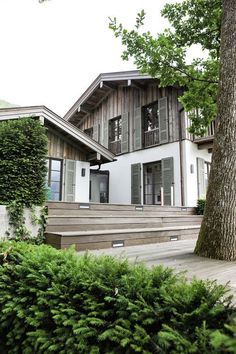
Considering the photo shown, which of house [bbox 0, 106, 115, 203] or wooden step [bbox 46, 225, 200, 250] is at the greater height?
house [bbox 0, 106, 115, 203]

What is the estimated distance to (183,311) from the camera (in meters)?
1.22

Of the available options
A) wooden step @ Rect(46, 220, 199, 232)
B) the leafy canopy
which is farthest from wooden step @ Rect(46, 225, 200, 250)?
the leafy canopy

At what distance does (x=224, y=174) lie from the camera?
3.59 metres

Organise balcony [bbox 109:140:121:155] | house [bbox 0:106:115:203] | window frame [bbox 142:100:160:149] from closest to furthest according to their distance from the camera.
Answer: house [bbox 0:106:115:203]
window frame [bbox 142:100:160:149]
balcony [bbox 109:140:121:155]

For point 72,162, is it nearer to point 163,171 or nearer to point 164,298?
point 163,171

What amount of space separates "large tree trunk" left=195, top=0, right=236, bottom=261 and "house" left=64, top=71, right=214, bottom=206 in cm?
588

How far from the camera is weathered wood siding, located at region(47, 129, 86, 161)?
8523 millimetres

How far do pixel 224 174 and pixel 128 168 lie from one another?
8.33m

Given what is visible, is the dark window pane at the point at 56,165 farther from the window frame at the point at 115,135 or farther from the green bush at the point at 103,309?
the green bush at the point at 103,309

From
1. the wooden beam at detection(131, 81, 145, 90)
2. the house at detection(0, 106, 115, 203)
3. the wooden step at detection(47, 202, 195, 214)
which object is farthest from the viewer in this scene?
the wooden beam at detection(131, 81, 145, 90)

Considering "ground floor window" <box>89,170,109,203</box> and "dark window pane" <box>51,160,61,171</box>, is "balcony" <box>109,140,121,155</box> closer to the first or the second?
"ground floor window" <box>89,170,109,203</box>

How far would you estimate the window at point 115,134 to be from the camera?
12.8 meters

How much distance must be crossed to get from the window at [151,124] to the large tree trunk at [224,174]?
703 cm

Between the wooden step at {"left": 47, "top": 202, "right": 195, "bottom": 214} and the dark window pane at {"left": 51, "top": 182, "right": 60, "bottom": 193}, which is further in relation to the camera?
the dark window pane at {"left": 51, "top": 182, "right": 60, "bottom": 193}
